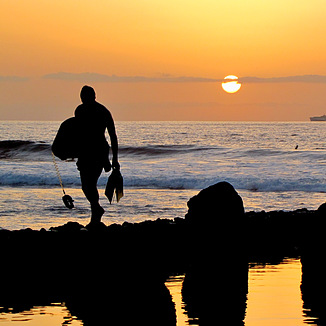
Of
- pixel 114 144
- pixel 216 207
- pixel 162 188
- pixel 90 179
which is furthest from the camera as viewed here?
pixel 162 188

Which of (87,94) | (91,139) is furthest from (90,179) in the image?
(87,94)

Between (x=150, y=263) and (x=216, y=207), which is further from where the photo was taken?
(x=216, y=207)

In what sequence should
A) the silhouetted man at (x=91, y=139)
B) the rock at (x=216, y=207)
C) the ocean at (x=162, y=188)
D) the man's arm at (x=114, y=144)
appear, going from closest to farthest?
the rock at (x=216, y=207) < the man's arm at (x=114, y=144) < the silhouetted man at (x=91, y=139) < the ocean at (x=162, y=188)

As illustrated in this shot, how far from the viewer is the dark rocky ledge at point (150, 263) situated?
577 centimetres

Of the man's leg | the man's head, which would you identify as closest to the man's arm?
the man's leg

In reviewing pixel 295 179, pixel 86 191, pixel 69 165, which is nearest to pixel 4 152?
pixel 69 165

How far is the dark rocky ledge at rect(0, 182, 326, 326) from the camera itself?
5.77 metres

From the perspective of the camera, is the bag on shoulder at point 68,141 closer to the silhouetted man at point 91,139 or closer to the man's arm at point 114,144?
the silhouetted man at point 91,139

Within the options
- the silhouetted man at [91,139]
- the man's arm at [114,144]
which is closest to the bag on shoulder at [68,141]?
the silhouetted man at [91,139]

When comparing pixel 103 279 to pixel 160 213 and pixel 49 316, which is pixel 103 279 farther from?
pixel 160 213

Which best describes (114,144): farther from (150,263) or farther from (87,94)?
(150,263)

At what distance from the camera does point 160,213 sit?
13.9m

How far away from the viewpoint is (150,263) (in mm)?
7875

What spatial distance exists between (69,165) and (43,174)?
3486mm
